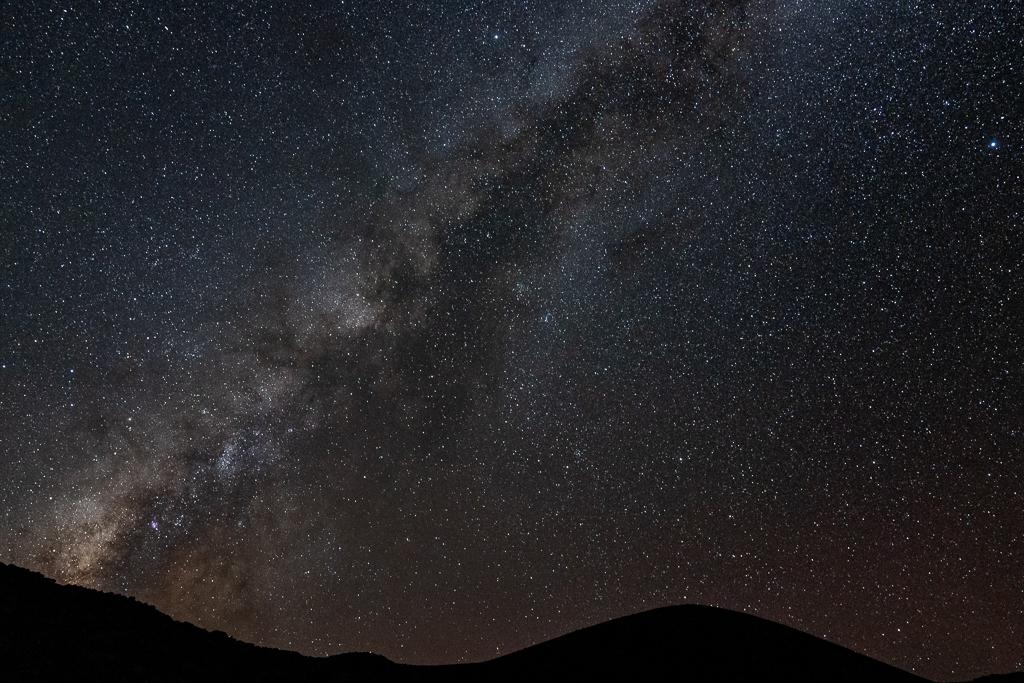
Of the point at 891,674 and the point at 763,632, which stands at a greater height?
the point at 763,632

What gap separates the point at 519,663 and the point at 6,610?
8.38 m

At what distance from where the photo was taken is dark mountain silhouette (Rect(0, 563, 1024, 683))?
8.39m

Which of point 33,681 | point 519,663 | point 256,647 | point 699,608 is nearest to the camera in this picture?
point 33,681

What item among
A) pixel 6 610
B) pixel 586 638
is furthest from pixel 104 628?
pixel 586 638

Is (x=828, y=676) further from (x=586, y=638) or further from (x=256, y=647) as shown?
(x=256, y=647)

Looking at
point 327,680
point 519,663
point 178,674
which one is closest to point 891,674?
point 519,663

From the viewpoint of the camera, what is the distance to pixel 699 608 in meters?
16.2

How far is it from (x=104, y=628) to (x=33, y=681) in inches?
111

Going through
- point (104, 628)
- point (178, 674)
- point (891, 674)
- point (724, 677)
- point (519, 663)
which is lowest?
point (891, 674)

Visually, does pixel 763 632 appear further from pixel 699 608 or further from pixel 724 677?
pixel 724 677

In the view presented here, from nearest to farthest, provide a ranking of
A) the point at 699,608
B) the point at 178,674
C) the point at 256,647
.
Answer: the point at 178,674 → the point at 256,647 → the point at 699,608

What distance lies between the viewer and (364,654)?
12.3 m

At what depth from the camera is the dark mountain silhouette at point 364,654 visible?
839cm

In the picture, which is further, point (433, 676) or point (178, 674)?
point (433, 676)
